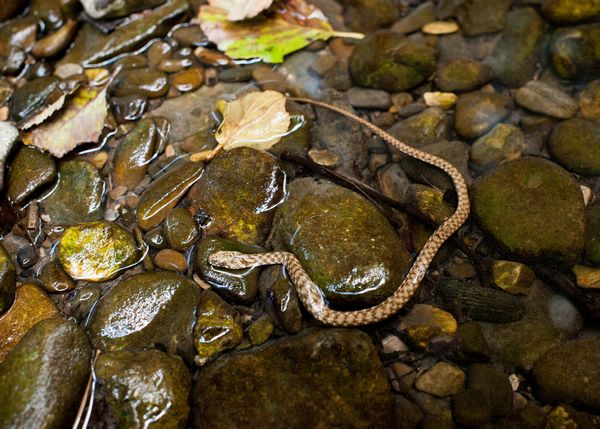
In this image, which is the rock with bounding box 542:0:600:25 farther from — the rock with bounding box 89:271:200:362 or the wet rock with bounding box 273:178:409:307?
the rock with bounding box 89:271:200:362

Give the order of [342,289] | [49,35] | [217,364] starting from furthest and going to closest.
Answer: [49,35]
[342,289]
[217,364]

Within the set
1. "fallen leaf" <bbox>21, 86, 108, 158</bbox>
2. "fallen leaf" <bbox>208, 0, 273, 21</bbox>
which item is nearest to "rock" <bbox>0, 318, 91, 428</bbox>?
"fallen leaf" <bbox>21, 86, 108, 158</bbox>

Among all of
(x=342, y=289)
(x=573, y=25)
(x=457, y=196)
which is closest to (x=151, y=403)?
(x=342, y=289)

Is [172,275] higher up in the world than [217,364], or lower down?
higher up

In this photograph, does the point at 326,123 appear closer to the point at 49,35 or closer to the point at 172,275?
the point at 172,275

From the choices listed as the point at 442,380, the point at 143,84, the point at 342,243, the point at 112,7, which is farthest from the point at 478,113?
the point at 112,7

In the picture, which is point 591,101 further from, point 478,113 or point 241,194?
point 241,194

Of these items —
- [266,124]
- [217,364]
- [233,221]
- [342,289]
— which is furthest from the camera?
[266,124]
